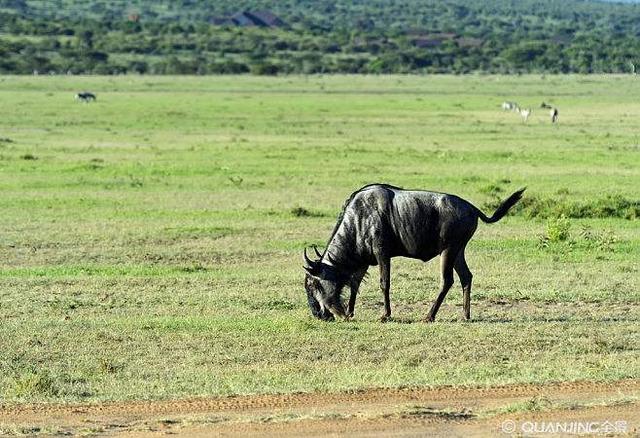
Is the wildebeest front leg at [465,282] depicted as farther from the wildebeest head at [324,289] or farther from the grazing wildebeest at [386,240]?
the wildebeest head at [324,289]

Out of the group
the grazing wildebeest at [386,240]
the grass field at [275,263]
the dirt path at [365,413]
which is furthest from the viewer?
the grazing wildebeest at [386,240]

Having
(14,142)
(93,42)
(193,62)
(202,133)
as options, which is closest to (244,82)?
(193,62)

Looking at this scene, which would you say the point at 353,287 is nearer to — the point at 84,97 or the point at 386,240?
the point at 386,240

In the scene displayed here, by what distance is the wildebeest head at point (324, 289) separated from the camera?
1327cm

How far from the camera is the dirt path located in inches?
349

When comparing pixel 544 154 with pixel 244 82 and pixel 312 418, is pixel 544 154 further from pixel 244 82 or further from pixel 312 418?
pixel 244 82

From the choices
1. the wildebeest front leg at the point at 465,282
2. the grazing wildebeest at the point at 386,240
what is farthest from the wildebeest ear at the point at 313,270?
the wildebeest front leg at the point at 465,282

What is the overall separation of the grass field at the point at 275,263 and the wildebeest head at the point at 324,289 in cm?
21

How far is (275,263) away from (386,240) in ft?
14.8

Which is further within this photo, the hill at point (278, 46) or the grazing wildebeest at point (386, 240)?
the hill at point (278, 46)

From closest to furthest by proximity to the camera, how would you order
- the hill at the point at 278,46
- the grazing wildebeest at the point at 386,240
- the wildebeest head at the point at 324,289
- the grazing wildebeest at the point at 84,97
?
the grazing wildebeest at the point at 386,240 → the wildebeest head at the point at 324,289 → the grazing wildebeest at the point at 84,97 → the hill at the point at 278,46

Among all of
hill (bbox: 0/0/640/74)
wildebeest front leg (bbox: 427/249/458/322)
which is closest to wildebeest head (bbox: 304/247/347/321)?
wildebeest front leg (bbox: 427/249/458/322)

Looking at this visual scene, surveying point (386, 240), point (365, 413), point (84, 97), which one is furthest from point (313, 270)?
point (84, 97)

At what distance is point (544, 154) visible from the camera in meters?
34.4
